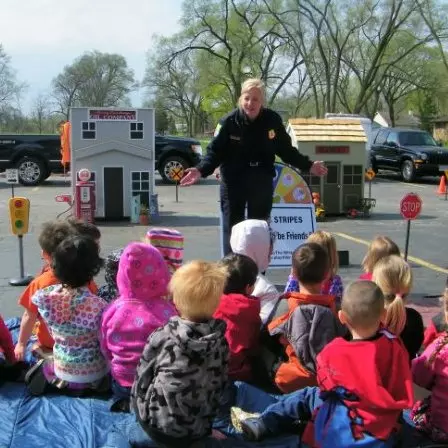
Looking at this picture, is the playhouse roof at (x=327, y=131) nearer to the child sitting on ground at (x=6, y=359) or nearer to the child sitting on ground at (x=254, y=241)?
the child sitting on ground at (x=254, y=241)

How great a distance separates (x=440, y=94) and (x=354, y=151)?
145ft

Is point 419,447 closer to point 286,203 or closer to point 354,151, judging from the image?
point 286,203

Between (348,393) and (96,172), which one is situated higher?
(96,172)

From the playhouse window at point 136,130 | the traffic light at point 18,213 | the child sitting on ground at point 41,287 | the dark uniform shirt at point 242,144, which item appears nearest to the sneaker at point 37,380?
the child sitting on ground at point 41,287

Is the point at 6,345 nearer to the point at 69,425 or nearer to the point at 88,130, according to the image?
the point at 69,425

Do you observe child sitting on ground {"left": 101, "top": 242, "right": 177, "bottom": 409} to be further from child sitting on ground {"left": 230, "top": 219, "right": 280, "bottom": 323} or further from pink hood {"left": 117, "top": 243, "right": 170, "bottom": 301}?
child sitting on ground {"left": 230, "top": 219, "right": 280, "bottom": 323}

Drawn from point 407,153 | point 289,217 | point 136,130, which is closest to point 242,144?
point 289,217

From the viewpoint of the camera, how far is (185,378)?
3020 mm

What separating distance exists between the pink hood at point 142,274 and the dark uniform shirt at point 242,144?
2493 millimetres

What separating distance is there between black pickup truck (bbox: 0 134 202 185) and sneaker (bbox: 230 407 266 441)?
16.1 m

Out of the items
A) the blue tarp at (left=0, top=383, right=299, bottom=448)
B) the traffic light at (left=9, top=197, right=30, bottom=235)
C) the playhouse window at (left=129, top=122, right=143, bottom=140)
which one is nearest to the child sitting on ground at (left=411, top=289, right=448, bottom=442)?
the blue tarp at (left=0, top=383, right=299, bottom=448)

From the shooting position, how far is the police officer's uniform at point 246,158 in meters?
5.98

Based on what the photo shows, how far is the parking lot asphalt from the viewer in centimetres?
741

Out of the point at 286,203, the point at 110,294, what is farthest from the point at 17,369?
the point at 286,203
